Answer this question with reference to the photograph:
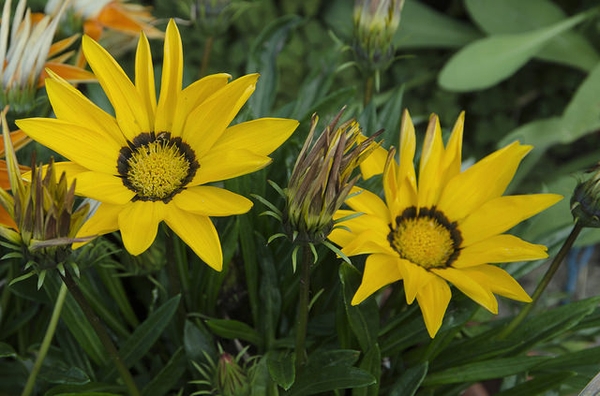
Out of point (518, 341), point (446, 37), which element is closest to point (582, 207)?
point (518, 341)

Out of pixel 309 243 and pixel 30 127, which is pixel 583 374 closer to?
pixel 309 243

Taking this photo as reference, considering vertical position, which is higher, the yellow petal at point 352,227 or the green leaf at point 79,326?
the yellow petal at point 352,227

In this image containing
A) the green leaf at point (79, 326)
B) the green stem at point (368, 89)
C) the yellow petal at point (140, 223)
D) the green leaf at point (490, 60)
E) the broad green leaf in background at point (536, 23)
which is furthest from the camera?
the broad green leaf in background at point (536, 23)

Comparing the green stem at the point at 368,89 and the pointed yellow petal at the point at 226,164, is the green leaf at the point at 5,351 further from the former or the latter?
the green stem at the point at 368,89

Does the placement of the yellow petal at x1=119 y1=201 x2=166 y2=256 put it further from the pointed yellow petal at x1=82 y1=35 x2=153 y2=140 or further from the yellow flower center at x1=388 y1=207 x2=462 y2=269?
the yellow flower center at x1=388 y1=207 x2=462 y2=269

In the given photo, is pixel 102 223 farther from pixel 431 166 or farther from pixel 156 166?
pixel 431 166

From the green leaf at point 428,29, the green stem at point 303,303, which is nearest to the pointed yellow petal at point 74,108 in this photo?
the green stem at point 303,303
